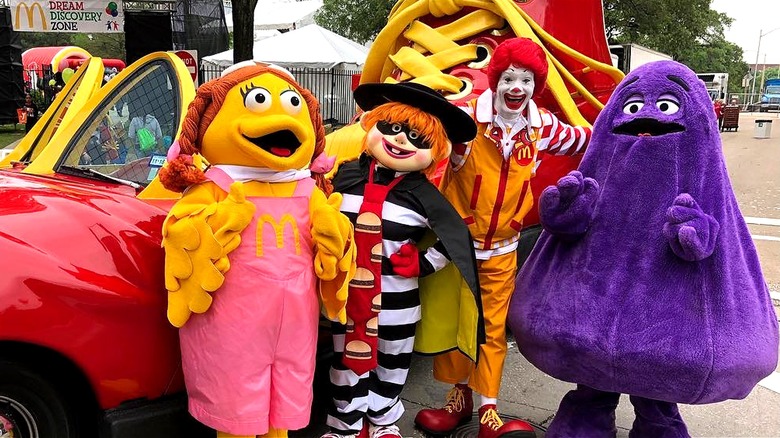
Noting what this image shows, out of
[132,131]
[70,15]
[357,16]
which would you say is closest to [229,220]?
[132,131]

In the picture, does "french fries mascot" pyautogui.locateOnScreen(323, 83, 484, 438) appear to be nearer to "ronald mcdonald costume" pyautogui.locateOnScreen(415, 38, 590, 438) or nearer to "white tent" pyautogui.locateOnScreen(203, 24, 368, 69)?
"ronald mcdonald costume" pyautogui.locateOnScreen(415, 38, 590, 438)

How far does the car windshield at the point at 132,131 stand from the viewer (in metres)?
3.23

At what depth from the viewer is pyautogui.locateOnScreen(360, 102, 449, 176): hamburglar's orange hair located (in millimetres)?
2777

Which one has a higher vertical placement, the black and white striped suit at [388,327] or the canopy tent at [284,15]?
the canopy tent at [284,15]

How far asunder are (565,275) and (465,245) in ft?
1.52

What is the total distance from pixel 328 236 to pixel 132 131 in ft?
4.92

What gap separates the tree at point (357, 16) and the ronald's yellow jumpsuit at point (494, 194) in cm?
2556

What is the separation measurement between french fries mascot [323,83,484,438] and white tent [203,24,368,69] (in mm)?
12329

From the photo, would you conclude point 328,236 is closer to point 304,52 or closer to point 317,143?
point 317,143

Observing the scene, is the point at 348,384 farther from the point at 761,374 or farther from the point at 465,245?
the point at 761,374

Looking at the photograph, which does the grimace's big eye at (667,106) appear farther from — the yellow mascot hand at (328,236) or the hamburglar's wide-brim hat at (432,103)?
the yellow mascot hand at (328,236)

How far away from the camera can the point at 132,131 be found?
3340mm

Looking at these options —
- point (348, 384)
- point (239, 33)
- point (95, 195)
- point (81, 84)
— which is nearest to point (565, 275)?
point (348, 384)

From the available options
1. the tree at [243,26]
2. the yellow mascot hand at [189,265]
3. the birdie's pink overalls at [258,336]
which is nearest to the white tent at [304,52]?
the tree at [243,26]
